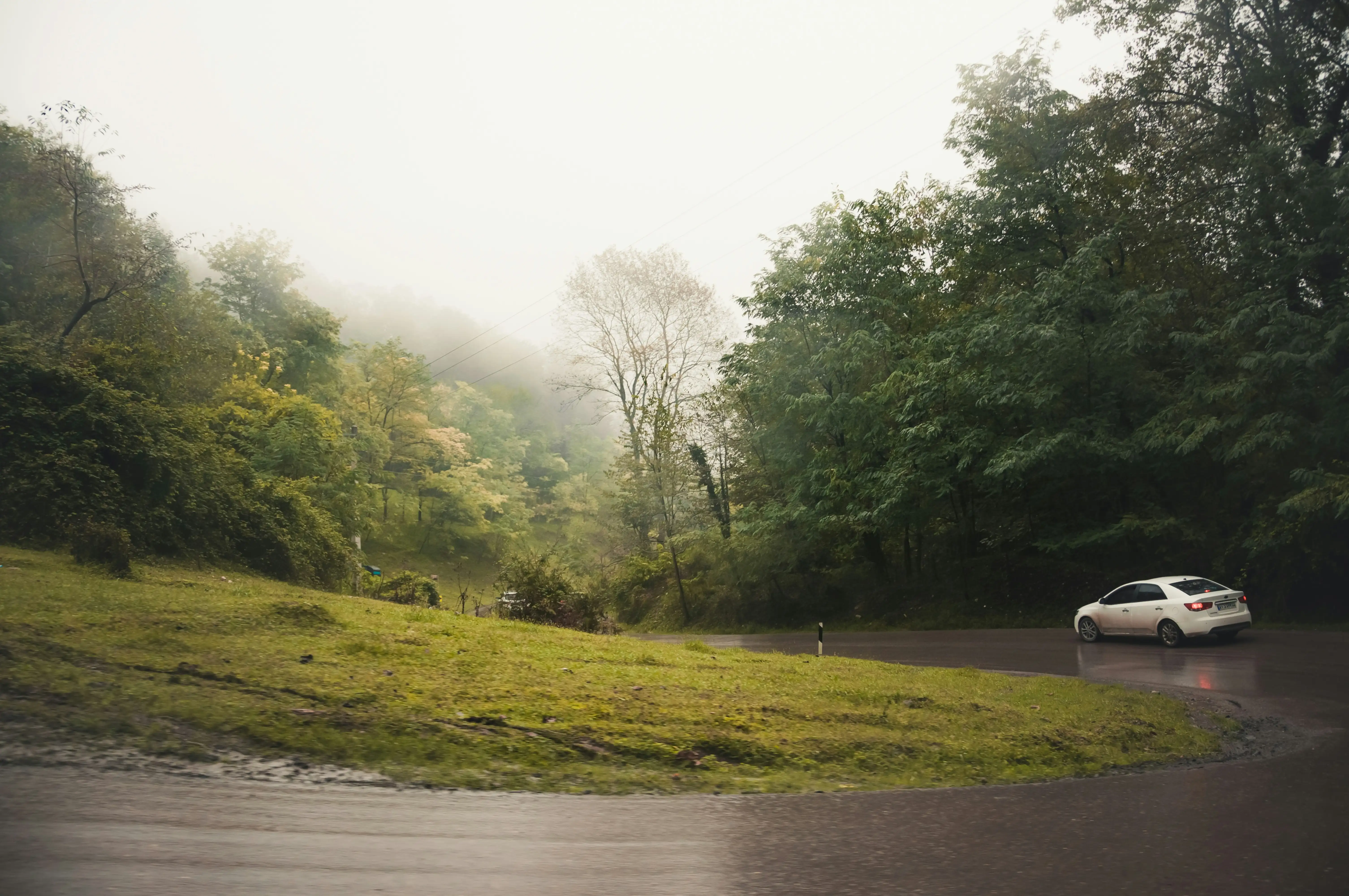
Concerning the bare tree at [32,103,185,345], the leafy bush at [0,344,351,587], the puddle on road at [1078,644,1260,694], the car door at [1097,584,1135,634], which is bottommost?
the puddle on road at [1078,644,1260,694]

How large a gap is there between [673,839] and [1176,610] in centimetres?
1634

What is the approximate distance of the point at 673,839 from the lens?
17.3ft

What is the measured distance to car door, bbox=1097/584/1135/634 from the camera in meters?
18.8

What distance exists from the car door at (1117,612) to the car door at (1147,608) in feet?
0.34

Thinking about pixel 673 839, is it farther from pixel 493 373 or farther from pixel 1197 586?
pixel 493 373

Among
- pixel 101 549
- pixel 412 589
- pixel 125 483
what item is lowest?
pixel 412 589

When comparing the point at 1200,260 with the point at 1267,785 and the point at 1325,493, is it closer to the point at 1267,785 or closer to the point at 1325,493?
the point at 1325,493

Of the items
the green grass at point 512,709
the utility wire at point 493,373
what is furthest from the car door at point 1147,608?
the utility wire at point 493,373

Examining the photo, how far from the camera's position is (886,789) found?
686cm

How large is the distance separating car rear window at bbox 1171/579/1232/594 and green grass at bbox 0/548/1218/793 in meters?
6.54

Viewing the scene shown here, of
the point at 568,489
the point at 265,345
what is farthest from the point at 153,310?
the point at 568,489

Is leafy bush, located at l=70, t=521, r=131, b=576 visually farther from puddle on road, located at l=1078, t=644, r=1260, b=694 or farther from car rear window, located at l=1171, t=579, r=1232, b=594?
car rear window, located at l=1171, t=579, r=1232, b=594

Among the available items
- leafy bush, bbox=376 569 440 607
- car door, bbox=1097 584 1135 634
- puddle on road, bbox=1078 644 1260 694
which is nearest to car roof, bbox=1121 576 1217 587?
car door, bbox=1097 584 1135 634

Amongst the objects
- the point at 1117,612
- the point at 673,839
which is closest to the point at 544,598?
the point at 1117,612
